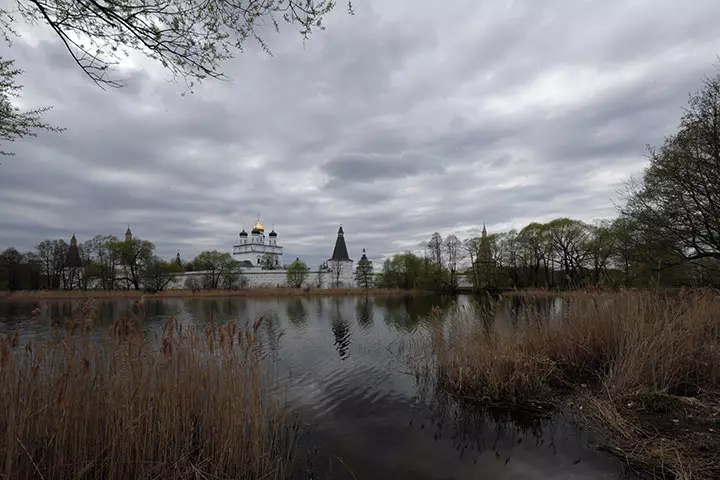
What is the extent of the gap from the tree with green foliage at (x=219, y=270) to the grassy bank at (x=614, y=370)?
62.8 metres

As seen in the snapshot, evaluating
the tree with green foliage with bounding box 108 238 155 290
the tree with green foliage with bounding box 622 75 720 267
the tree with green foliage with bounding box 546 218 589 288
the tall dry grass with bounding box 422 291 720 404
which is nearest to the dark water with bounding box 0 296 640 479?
the tall dry grass with bounding box 422 291 720 404

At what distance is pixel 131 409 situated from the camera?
10.9 ft

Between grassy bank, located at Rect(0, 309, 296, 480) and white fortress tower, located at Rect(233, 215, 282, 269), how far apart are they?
101848 millimetres

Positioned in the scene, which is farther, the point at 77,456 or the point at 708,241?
the point at 708,241

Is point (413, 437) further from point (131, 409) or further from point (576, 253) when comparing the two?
point (576, 253)

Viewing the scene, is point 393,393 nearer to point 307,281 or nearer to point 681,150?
point 681,150

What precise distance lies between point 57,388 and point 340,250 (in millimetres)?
95809

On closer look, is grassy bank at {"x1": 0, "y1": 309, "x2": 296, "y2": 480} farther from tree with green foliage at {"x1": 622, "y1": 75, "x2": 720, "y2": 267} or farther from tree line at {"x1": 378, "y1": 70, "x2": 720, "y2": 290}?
tree with green foliage at {"x1": 622, "y1": 75, "x2": 720, "y2": 267}

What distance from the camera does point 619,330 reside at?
7.10 m

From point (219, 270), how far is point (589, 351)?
72.1 m

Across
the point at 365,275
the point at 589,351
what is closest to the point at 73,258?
the point at 365,275

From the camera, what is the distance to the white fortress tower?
4272 inches

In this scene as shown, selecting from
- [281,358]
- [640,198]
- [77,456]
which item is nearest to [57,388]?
[77,456]

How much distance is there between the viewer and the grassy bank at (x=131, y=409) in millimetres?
3086
